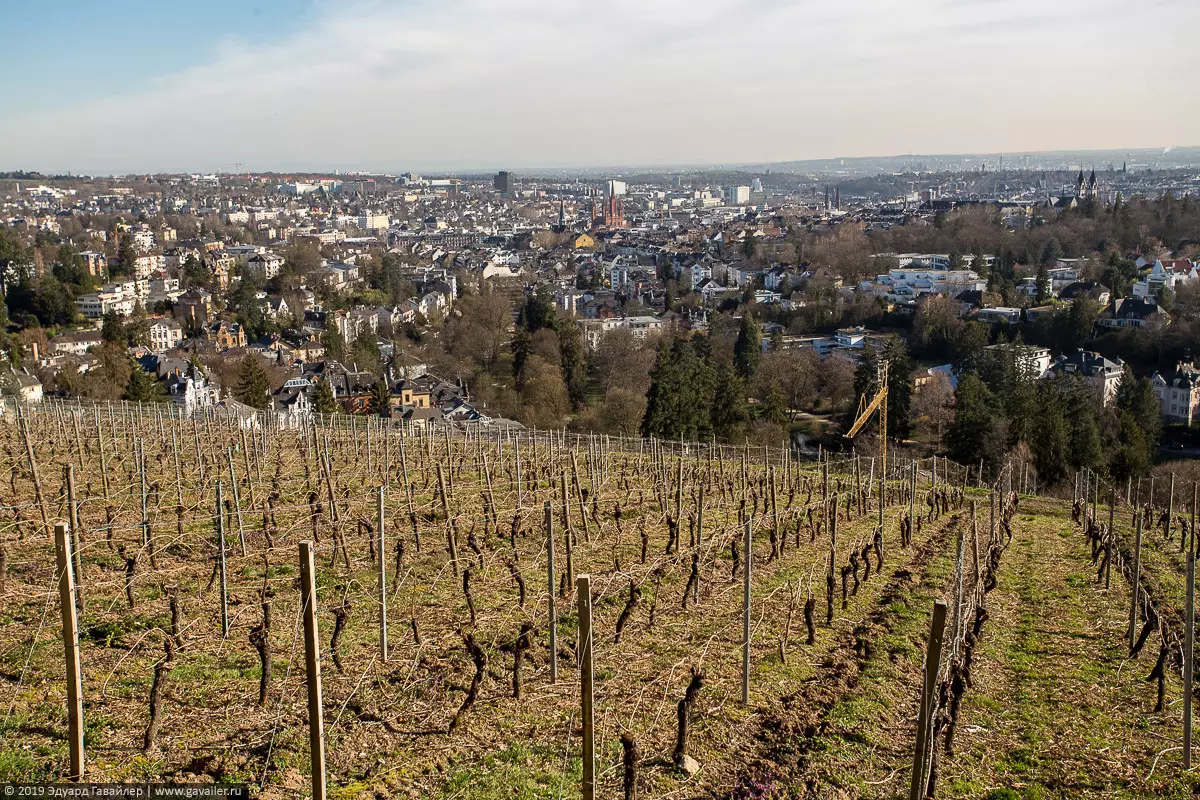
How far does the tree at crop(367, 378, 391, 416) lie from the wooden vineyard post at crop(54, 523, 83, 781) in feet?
75.4

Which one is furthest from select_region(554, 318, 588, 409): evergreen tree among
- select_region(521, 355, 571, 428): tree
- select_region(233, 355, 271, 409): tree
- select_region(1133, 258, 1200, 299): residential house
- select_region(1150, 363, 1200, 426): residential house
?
select_region(1133, 258, 1200, 299): residential house

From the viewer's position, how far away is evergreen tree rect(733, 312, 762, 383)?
33844mm

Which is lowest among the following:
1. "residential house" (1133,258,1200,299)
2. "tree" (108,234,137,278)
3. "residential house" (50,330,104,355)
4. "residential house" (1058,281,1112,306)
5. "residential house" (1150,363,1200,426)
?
"residential house" (1150,363,1200,426)

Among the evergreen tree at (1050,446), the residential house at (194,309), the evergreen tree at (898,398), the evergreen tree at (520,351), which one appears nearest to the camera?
the evergreen tree at (1050,446)

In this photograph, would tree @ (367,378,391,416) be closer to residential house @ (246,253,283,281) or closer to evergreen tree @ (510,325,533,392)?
evergreen tree @ (510,325,533,392)

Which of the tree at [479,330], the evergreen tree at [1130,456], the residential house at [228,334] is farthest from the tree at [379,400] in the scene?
the evergreen tree at [1130,456]

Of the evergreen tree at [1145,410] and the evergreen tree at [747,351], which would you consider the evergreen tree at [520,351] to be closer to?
the evergreen tree at [747,351]

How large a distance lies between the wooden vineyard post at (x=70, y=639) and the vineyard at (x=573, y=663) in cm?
2

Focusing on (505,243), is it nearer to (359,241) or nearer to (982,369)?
(359,241)

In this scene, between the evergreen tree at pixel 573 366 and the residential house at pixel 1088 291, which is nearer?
the evergreen tree at pixel 573 366

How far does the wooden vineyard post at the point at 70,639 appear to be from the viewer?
12.6ft

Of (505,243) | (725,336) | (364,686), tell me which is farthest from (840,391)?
(505,243)

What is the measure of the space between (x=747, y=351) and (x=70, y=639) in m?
31.5

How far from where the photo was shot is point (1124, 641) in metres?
6.76
